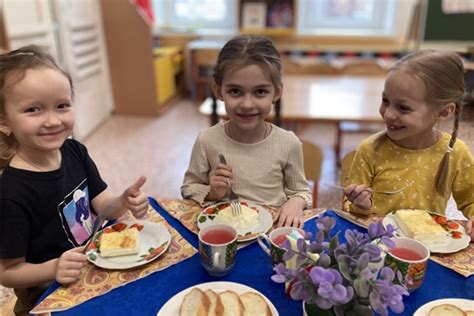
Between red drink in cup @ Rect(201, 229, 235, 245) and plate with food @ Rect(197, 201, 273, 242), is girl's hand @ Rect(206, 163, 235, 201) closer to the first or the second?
plate with food @ Rect(197, 201, 273, 242)

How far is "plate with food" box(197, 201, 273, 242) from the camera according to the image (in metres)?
0.99

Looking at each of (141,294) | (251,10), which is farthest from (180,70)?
(141,294)

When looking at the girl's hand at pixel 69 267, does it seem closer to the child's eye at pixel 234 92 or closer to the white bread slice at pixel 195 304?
the white bread slice at pixel 195 304

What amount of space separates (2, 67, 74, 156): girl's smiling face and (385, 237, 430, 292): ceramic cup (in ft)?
2.50

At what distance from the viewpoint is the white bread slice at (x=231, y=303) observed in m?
0.73

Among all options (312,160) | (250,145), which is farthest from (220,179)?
(312,160)

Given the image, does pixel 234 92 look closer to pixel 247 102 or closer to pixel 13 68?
pixel 247 102

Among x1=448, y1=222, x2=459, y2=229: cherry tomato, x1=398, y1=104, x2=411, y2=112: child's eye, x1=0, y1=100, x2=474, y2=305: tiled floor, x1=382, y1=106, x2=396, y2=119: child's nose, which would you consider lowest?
x1=0, y1=100, x2=474, y2=305: tiled floor

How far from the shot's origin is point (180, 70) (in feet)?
16.4

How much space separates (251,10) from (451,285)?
427 cm

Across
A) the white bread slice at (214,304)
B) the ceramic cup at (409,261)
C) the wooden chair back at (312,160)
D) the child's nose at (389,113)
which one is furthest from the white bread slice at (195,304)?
the wooden chair back at (312,160)

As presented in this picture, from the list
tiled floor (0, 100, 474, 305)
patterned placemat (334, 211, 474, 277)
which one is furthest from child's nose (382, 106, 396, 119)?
tiled floor (0, 100, 474, 305)

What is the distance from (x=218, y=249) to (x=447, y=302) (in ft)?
1.49

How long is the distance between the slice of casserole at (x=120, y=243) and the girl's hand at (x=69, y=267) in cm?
5
